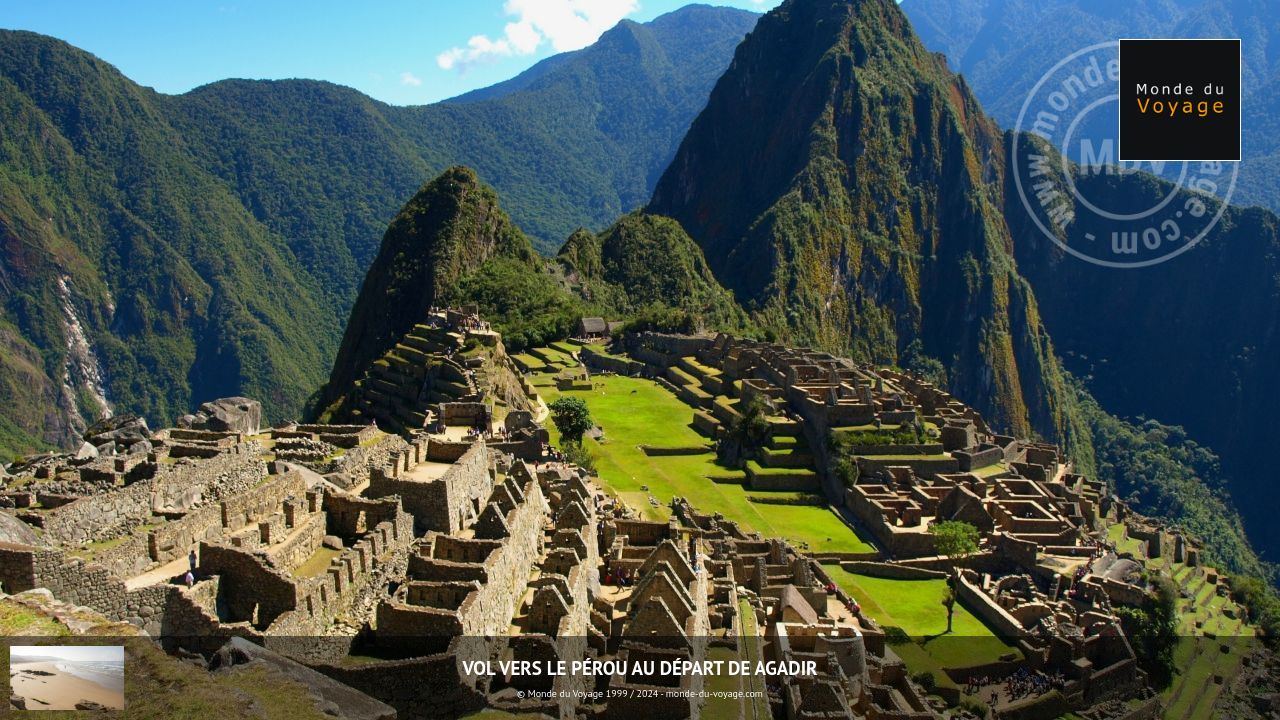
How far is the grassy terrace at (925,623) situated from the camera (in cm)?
3697

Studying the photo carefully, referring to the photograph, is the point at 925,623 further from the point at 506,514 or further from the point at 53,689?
the point at 53,689

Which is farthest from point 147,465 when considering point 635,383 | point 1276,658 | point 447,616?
point 635,383

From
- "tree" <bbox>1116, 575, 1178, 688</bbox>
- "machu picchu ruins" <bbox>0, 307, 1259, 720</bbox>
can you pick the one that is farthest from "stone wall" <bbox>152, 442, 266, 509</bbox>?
"tree" <bbox>1116, 575, 1178, 688</bbox>

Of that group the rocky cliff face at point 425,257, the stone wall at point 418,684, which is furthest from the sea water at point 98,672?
the rocky cliff face at point 425,257

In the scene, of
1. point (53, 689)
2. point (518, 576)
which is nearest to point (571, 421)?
point (518, 576)

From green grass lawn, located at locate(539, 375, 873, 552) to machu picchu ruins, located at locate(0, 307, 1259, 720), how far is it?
0.75 m

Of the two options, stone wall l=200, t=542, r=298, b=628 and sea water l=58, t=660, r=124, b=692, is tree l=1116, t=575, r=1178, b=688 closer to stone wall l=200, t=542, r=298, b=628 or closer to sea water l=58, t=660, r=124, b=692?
stone wall l=200, t=542, r=298, b=628

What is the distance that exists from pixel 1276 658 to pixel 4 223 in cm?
13088

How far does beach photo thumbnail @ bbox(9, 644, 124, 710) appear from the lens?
12.0 meters

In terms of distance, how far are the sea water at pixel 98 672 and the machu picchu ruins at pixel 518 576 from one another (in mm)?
2403

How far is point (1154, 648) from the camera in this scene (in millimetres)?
42312

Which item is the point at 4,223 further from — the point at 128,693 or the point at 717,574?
the point at 128,693

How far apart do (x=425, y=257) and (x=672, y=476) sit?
6970 cm

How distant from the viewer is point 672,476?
5791 cm
